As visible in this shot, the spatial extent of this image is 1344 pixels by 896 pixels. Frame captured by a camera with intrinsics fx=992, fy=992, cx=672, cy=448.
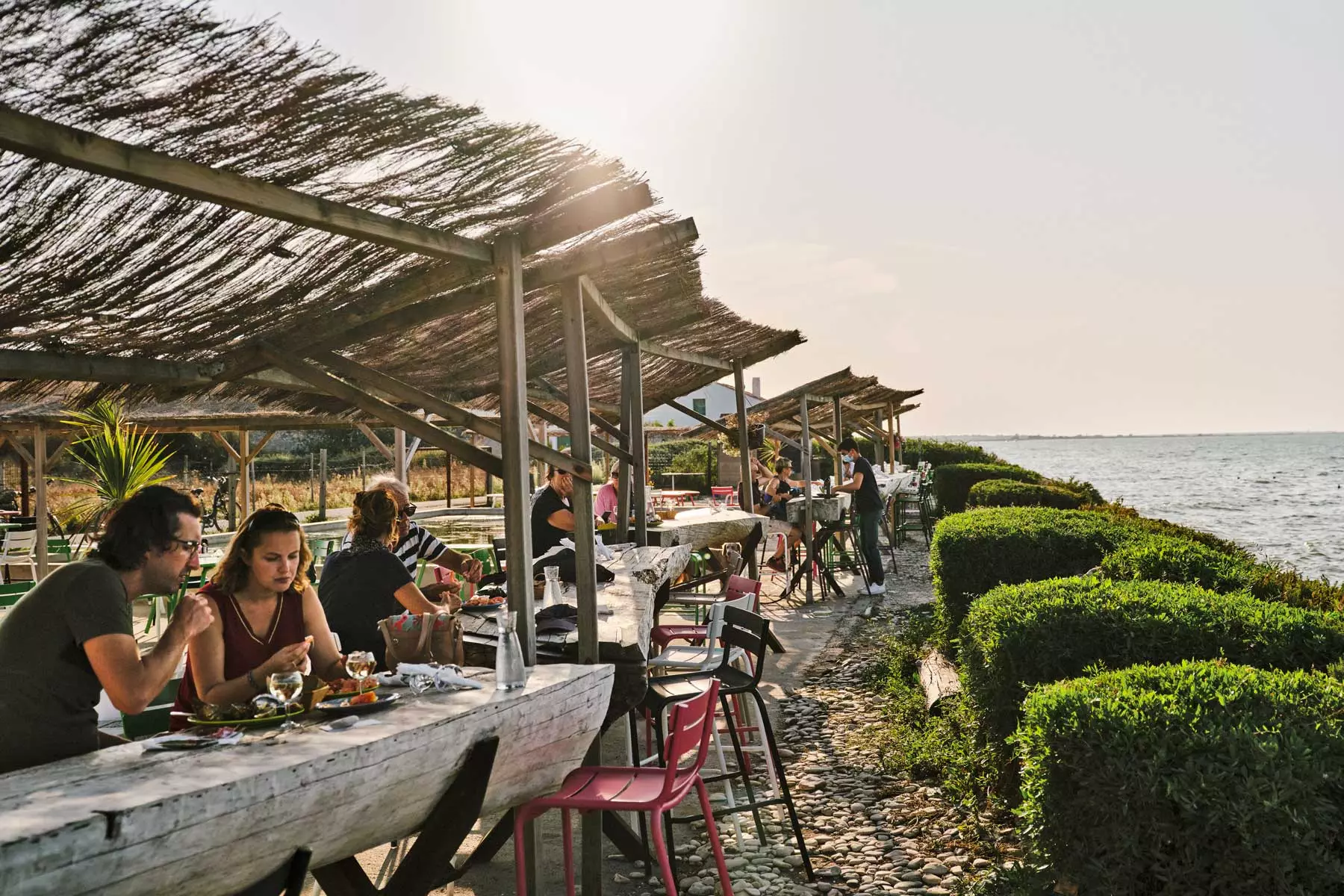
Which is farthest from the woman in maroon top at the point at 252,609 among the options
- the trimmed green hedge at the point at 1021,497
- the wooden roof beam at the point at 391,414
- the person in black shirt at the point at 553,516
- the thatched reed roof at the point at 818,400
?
the trimmed green hedge at the point at 1021,497

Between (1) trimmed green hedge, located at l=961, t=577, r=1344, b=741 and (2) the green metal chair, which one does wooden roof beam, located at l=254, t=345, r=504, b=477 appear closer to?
(2) the green metal chair

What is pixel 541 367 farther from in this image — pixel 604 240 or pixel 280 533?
pixel 280 533

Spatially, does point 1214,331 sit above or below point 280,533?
above

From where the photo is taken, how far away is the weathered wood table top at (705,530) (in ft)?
28.6

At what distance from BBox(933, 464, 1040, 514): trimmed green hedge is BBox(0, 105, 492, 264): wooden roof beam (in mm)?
13589

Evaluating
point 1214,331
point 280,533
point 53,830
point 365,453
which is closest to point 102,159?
point 280,533

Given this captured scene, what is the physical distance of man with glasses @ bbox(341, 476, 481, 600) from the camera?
5.61 metres

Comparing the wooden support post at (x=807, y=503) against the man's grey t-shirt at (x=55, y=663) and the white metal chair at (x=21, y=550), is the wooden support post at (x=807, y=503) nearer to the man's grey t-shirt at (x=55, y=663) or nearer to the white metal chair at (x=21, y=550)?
the white metal chair at (x=21, y=550)

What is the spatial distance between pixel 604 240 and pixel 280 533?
2.12 meters

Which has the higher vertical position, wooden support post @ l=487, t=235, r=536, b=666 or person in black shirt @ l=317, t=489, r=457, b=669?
wooden support post @ l=487, t=235, r=536, b=666

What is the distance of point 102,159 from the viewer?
250cm

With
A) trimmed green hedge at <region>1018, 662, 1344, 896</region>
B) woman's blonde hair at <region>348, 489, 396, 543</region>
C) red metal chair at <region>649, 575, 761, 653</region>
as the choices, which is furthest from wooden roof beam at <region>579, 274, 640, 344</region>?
trimmed green hedge at <region>1018, 662, 1344, 896</region>

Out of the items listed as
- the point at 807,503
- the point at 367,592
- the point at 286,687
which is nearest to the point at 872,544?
the point at 807,503

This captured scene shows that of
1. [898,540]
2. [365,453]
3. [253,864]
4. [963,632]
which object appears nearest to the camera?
[253,864]
